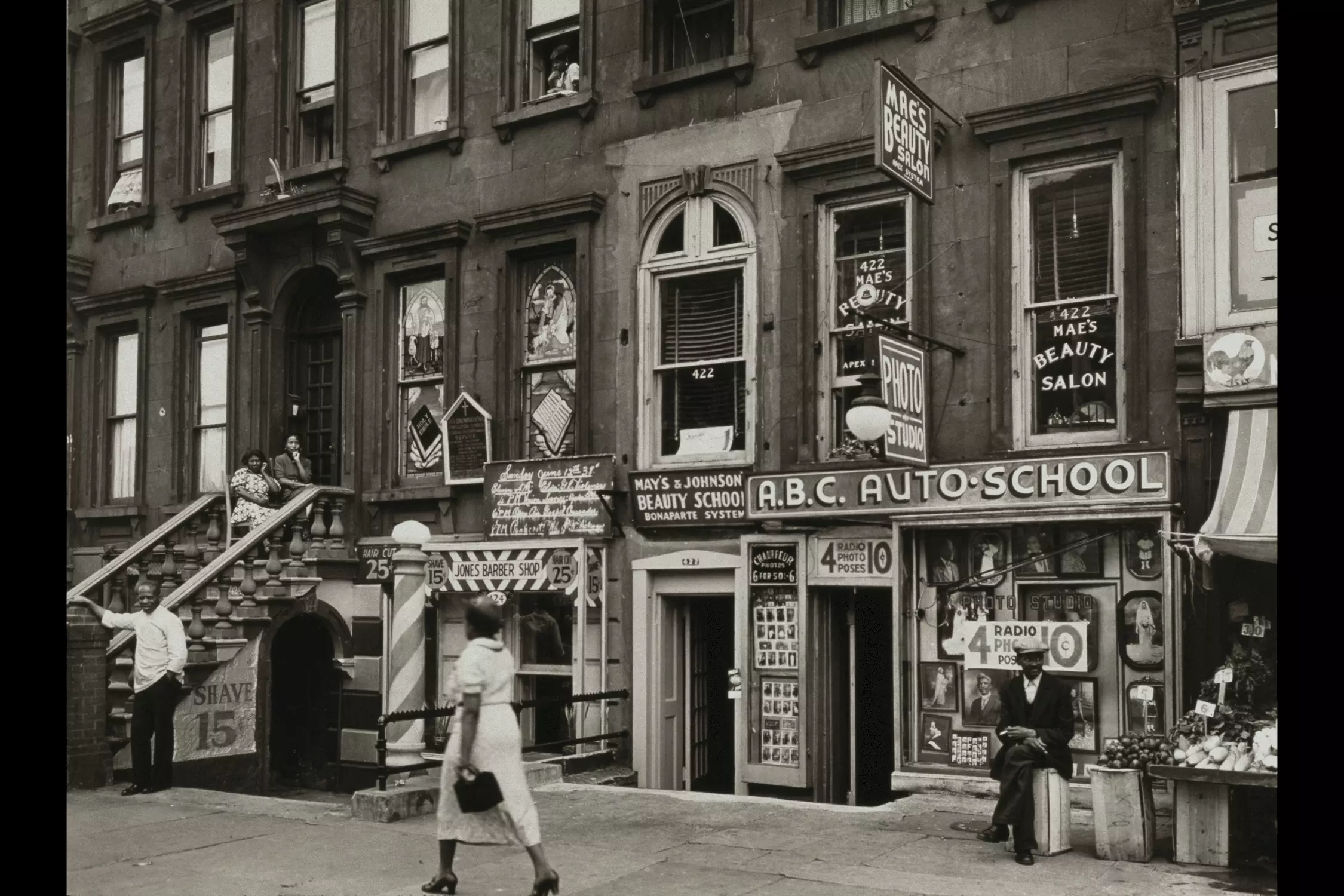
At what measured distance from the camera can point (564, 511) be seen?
12.4 metres

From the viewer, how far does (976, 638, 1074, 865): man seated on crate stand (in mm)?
8086

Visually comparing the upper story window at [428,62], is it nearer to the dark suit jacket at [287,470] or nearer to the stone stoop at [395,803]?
the dark suit jacket at [287,470]

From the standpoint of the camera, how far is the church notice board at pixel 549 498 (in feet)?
40.3

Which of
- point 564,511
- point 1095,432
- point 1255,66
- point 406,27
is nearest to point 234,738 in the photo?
point 564,511

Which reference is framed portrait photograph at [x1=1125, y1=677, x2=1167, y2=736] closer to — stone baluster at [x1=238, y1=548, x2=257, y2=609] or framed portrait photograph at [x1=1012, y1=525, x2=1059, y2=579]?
framed portrait photograph at [x1=1012, y1=525, x2=1059, y2=579]

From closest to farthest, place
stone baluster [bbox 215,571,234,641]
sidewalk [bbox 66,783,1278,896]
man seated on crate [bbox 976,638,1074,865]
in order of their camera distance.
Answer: sidewalk [bbox 66,783,1278,896]
man seated on crate [bbox 976,638,1074,865]
stone baluster [bbox 215,571,234,641]

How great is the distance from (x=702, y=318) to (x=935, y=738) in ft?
13.4

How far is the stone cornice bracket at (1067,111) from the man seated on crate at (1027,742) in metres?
3.90

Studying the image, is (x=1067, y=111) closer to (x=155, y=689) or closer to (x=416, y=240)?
(x=416, y=240)

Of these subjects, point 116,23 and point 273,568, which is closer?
point 273,568

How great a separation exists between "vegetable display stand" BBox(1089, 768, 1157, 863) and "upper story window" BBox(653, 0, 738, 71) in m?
6.96

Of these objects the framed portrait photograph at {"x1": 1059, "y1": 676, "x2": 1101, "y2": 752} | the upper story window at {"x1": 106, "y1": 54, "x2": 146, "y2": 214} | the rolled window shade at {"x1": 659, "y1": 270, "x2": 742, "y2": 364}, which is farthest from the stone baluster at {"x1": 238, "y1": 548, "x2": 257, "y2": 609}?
the framed portrait photograph at {"x1": 1059, "y1": 676, "x2": 1101, "y2": 752}

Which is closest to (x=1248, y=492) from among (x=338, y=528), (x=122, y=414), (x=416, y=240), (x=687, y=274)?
(x=687, y=274)

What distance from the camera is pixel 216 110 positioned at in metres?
13.8
